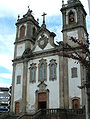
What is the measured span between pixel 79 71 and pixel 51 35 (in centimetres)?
719

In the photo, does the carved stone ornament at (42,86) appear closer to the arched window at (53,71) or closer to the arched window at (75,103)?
the arched window at (53,71)

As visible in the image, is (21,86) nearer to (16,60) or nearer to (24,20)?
(16,60)

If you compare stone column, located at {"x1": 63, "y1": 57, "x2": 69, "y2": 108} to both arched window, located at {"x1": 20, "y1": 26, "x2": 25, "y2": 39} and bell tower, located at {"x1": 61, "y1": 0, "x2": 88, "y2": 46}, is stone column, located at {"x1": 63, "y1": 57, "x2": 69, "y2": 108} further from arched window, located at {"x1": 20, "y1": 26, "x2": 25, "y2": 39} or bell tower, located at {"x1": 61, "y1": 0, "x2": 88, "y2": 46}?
arched window, located at {"x1": 20, "y1": 26, "x2": 25, "y2": 39}

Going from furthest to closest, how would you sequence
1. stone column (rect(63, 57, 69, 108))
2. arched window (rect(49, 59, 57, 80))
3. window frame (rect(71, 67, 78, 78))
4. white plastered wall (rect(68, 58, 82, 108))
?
arched window (rect(49, 59, 57, 80)), window frame (rect(71, 67, 78, 78)), stone column (rect(63, 57, 69, 108)), white plastered wall (rect(68, 58, 82, 108))

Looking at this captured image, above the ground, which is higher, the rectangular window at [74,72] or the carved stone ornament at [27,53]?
the carved stone ornament at [27,53]

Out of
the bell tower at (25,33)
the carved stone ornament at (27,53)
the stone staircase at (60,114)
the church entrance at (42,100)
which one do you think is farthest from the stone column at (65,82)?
the bell tower at (25,33)

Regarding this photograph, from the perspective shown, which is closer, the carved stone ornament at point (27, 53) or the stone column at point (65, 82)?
the stone column at point (65, 82)

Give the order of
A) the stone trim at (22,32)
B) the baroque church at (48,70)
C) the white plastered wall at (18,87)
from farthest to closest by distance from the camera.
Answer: the stone trim at (22,32) < the white plastered wall at (18,87) < the baroque church at (48,70)

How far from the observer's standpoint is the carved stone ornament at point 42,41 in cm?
2708

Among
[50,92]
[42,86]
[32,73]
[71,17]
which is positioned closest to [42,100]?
[50,92]

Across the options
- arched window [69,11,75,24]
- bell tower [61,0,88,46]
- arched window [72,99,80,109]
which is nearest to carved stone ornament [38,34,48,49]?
bell tower [61,0,88,46]

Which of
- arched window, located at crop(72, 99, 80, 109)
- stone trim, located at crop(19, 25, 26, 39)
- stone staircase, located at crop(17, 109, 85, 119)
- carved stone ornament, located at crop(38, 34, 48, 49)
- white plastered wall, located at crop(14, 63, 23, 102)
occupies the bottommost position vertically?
stone staircase, located at crop(17, 109, 85, 119)

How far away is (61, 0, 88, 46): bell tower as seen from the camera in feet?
83.3

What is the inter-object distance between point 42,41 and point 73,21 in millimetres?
5366
